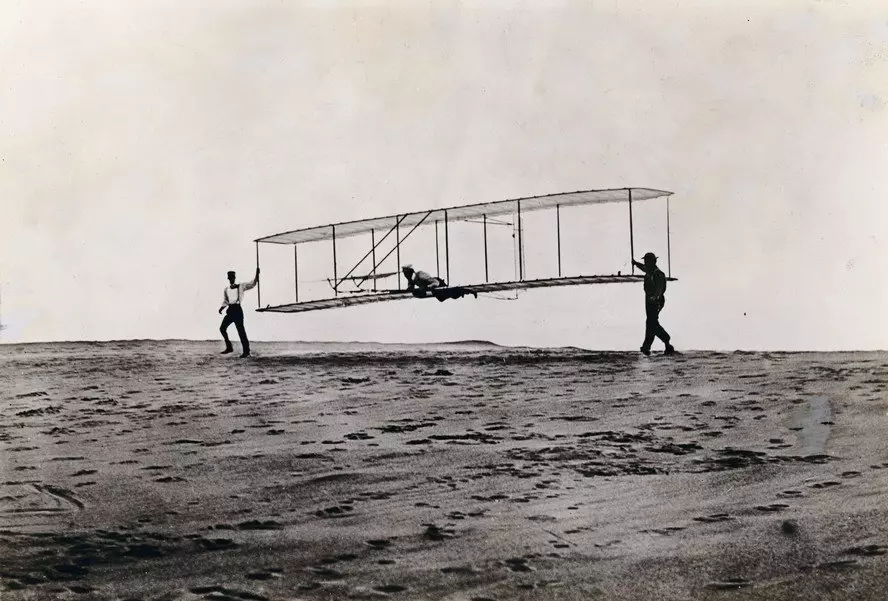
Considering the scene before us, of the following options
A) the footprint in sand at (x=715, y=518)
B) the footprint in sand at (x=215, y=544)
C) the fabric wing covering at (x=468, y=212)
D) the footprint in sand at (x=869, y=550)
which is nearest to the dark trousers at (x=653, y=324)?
the fabric wing covering at (x=468, y=212)

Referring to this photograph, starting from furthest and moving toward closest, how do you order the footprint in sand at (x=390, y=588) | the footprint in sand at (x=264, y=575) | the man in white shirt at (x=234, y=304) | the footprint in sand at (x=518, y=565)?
1. the man in white shirt at (x=234, y=304)
2. the footprint in sand at (x=518, y=565)
3. the footprint in sand at (x=264, y=575)
4. the footprint in sand at (x=390, y=588)

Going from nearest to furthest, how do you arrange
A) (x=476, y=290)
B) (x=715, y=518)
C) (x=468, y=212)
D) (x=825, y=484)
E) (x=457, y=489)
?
(x=715, y=518) < (x=825, y=484) < (x=457, y=489) < (x=476, y=290) < (x=468, y=212)

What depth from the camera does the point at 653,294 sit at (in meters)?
11.6

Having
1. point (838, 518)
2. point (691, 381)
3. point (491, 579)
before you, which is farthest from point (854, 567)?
point (691, 381)

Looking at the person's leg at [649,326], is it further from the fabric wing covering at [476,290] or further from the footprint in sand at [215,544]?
the footprint in sand at [215,544]

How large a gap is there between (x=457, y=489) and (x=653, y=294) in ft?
22.5

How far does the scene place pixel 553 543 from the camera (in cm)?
469

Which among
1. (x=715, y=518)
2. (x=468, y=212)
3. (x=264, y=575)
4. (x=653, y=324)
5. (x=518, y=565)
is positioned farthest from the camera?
(x=468, y=212)

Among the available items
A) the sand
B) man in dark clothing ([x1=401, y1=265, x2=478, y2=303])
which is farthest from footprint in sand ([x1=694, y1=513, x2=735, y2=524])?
man in dark clothing ([x1=401, y1=265, x2=478, y2=303])

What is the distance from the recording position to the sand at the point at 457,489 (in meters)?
4.27

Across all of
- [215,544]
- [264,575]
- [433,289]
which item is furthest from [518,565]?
[433,289]

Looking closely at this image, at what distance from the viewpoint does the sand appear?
14.0ft

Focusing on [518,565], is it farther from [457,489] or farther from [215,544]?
[215,544]

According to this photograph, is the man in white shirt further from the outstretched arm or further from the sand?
the sand
